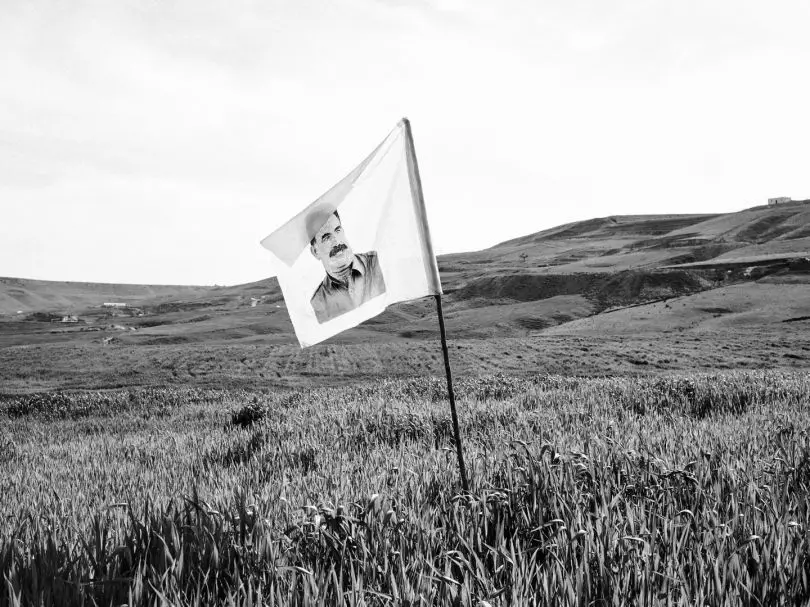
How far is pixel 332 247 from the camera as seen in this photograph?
469cm

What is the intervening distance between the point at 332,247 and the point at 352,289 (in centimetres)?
37

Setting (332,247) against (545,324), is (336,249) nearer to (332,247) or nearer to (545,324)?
(332,247)

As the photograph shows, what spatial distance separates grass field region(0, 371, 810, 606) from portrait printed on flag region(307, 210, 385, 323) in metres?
1.43

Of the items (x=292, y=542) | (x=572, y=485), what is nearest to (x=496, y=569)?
(x=292, y=542)

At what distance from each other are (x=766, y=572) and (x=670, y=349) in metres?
25.3

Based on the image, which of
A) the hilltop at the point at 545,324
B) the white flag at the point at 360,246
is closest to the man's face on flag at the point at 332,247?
the white flag at the point at 360,246

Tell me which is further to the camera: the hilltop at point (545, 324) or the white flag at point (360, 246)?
the hilltop at point (545, 324)

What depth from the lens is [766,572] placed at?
2.83 meters

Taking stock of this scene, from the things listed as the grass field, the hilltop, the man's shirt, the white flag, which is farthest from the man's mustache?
the hilltop

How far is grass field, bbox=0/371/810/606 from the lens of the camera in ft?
8.93

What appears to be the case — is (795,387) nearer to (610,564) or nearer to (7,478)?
(610,564)

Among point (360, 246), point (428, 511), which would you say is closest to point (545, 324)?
point (360, 246)

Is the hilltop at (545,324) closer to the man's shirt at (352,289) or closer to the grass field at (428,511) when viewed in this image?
the grass field at (428,511)

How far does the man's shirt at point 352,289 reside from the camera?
466 centimetres
